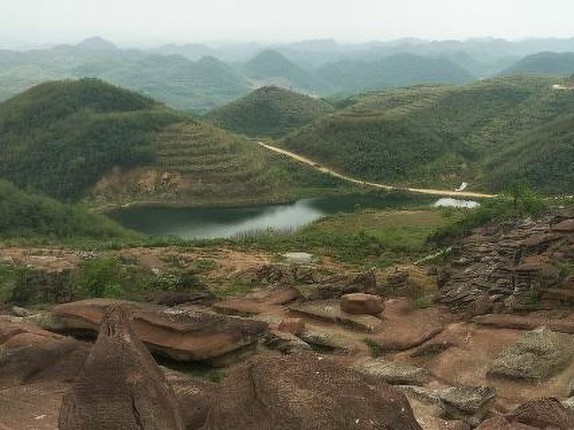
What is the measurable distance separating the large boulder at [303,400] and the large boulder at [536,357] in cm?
815

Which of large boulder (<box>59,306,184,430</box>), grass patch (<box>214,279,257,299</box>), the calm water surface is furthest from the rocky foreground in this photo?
the calm water surface

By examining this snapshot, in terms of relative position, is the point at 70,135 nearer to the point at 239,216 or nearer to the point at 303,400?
the point at 239,216

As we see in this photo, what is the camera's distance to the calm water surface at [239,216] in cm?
8069

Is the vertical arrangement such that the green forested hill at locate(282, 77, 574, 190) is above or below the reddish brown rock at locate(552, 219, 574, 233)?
below

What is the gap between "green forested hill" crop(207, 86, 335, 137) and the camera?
15238cm

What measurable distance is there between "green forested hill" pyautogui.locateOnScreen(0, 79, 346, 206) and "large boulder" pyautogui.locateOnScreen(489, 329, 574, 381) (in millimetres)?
75843

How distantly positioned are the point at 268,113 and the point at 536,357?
143125 millimetres

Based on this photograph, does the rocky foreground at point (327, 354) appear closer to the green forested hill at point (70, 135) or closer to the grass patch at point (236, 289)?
the grass patch at point (236, 289)

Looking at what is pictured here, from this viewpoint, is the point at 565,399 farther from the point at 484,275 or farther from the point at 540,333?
the point at 484,275

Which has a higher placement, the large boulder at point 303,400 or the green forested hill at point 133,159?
the large boulder at point 303,400

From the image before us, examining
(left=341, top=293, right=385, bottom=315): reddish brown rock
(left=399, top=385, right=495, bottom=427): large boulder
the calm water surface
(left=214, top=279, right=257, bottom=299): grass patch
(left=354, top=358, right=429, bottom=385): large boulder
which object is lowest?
the calm water surface

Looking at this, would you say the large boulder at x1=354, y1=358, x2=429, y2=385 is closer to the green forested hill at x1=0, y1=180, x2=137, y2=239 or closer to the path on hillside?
the green forested hill at x1=0, y1=180, x2=137, y2=239

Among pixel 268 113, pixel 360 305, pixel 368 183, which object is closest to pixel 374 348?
pixel 360 305

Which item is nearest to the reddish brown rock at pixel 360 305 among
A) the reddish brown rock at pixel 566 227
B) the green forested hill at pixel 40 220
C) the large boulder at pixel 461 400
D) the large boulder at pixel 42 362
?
the large boulder at pixel 461 400
